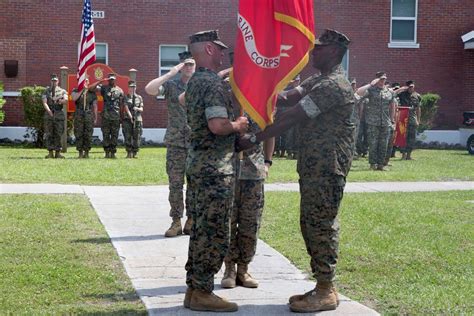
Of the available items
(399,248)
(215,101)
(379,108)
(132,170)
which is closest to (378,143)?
(379,108)

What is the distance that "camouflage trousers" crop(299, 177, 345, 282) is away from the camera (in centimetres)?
697

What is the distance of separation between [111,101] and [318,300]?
17297 millimetres

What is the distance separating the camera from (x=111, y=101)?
2361cm

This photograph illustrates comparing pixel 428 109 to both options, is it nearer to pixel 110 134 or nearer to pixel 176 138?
pixel 110 134

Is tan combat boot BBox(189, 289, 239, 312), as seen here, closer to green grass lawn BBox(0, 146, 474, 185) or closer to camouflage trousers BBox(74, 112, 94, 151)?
green grass lawn BBox(0, 146, 474, 185)

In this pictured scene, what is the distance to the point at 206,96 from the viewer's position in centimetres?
671

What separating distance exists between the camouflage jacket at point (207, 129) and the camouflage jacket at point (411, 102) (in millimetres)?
17542

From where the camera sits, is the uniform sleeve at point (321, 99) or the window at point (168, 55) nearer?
the uniform sleeve at point (321, 99)

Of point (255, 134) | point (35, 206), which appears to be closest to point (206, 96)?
point (255, 134)

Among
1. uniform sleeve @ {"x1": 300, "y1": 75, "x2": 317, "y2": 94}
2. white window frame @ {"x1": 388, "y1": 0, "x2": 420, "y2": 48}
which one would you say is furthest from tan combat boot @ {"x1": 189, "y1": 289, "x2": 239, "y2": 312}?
white window frame @ {"x1": 388, "y1": 0, "x2": 420, "y2": 48}

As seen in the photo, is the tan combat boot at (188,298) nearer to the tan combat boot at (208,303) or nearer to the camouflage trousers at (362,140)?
the tan combat boot at (208,303)

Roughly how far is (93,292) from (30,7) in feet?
72.6

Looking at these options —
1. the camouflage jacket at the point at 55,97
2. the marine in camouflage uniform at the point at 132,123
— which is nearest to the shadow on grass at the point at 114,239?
the marine in camouflage uniform at the point at 132,123

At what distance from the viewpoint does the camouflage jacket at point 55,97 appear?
75.5 ft
